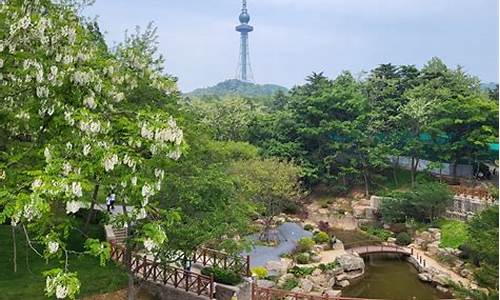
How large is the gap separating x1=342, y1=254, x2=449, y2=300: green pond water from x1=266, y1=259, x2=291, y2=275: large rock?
83.8 inches

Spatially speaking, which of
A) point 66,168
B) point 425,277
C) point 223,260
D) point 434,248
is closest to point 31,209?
point 66,168

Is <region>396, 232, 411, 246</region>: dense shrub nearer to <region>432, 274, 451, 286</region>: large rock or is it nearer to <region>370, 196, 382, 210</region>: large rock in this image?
<region>370, 196, 382, 210</region>: large rock

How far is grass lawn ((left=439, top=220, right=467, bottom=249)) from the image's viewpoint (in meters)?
18.7

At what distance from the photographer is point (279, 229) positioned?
73.2ft

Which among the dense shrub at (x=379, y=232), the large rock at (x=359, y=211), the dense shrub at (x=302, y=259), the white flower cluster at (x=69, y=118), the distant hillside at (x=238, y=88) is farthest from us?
the distant hillside at (x=238, y=88)

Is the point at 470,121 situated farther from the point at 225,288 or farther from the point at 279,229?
the point at 225,288

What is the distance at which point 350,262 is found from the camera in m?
17.6

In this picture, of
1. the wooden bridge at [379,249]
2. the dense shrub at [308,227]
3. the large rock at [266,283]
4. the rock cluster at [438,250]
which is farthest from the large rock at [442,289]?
the dense shrub at [308,227]

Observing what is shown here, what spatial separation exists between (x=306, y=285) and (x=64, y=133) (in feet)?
33.5

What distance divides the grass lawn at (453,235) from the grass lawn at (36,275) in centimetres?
1319

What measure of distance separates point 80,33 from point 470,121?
2108 centimetres

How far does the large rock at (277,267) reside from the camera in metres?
15.9

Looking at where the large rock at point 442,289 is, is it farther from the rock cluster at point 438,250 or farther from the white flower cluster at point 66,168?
the white flower cluster at point 66,168

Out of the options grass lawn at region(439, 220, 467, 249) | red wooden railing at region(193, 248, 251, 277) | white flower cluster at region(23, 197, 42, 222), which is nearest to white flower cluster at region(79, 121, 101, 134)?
white flower cluster at region(23, 197, 42, 222)
